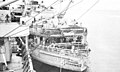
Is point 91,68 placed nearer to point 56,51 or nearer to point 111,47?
point 56,51

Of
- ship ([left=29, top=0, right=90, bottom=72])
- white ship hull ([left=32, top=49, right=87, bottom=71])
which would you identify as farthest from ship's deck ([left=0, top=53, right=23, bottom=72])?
white ship hull ([left=32, top=49, right=87, bottom=71])

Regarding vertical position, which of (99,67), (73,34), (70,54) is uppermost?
(73,34)

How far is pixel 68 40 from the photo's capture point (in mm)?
18625

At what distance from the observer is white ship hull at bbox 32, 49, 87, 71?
1650 centimetres

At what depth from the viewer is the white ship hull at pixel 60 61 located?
650 inches

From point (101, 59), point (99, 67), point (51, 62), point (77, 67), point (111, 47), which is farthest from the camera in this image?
A: point (111, 47)

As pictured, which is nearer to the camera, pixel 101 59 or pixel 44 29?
pixel 44 29

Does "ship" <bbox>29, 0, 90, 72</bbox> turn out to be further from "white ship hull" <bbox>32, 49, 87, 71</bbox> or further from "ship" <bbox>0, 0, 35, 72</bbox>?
"ship" <bbox>0, 0, 35, 72</bbox>

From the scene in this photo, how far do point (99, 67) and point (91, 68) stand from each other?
1.04m

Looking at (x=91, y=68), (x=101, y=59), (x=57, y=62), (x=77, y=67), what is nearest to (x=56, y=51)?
(x=57, y=62)

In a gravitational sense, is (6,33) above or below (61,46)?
above

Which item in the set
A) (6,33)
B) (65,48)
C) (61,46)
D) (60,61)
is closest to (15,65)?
(6,33)

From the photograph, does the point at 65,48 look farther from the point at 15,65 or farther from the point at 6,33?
the point at 6,33

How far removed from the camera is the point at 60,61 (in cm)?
1712
